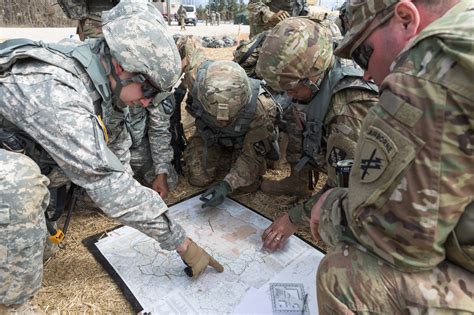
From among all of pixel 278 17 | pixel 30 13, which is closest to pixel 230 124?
pixel 278 17

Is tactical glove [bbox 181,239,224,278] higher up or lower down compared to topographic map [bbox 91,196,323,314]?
higher up

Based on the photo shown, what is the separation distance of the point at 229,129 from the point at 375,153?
217 centimetres

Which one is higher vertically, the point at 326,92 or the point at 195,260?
the point at 326,92

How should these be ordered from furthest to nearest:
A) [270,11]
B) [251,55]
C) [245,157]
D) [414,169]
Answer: [270,11] → [251,55] → [245,157] → [414,169]

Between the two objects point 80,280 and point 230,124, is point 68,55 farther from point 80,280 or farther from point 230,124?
point 230,124

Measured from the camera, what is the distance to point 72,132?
1634mm

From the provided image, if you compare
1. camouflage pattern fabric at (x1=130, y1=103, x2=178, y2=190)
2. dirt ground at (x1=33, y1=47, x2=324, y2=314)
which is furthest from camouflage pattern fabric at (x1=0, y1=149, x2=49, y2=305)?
camouflage pattern fabric at (x1=130, y1=103, x2=178, y2=190)

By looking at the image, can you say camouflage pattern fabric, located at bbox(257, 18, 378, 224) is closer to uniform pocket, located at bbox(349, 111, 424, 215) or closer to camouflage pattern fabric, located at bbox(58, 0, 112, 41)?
uniform pocket, located at bbox(349, 111, 424, 215)

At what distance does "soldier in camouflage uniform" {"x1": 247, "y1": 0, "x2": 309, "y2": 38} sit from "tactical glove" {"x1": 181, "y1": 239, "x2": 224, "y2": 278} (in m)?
4.51

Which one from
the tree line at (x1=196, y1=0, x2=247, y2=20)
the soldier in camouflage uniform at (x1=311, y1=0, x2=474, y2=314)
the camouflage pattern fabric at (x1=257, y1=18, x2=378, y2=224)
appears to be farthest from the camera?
the tree line at (x1=196, y1=0, x2=247, y2=20)

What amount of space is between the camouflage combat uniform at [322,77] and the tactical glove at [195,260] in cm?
68

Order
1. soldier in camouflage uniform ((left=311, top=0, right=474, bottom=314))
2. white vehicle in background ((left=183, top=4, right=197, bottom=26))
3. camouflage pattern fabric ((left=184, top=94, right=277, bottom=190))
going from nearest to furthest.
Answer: soldier in camouflage uniform ((left=311, top=0, right=474, bottom=314))
camouflage pattern fabric ((left=184, top=94, right=277, bottom=190))
white vehicle in background ((left=183, top=4, right=197, bottom=26))

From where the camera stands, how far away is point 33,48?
6.05 ft

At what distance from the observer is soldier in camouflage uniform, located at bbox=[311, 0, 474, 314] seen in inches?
38.7
